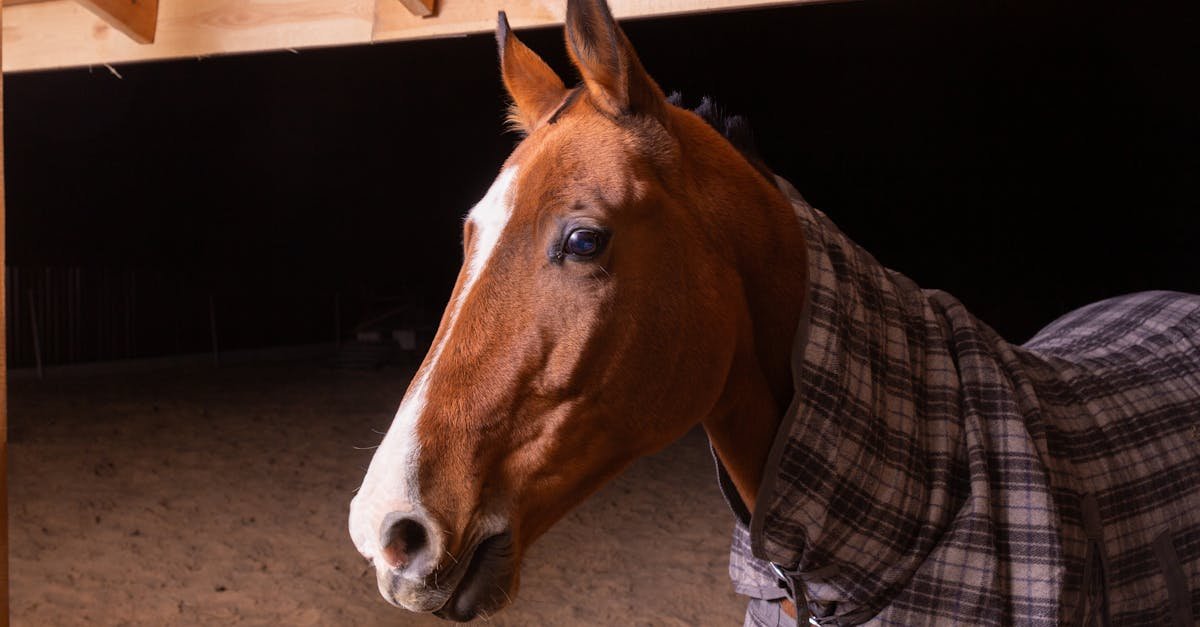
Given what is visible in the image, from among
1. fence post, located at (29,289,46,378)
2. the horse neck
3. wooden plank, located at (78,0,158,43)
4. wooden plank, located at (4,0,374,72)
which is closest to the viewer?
the horse neck

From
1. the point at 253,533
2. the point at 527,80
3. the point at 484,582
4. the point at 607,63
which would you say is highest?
the point at 607,63

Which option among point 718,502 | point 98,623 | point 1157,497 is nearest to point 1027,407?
point 1157,497

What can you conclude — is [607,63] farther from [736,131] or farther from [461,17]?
[461,17]

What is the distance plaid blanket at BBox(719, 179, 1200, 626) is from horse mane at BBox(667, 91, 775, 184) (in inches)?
4.3

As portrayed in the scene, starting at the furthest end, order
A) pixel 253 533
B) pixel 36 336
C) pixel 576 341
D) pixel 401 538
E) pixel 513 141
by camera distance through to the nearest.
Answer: pixel 36 336 < pixel 513 141 < pixel 253 533 < pixel 576 341 < pixel 401 538

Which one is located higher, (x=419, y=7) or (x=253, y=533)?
(x=419, y=7)

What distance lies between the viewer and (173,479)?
6.22 m

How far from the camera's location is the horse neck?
1.30 metres

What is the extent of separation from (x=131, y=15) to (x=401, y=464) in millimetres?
2017

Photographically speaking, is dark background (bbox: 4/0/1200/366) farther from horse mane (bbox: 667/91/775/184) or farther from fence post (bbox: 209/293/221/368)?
horse mane (bbox: 667/91/775/184)

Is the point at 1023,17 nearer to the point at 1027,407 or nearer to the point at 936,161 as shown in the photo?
the point at 936,161

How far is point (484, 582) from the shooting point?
1.08m

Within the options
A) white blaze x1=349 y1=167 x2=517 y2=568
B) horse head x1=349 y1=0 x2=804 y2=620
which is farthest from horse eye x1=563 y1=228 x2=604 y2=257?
white blaze x1=349 y1=167 x2=517 y2=568

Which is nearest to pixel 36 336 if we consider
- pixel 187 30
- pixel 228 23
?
pixel 187 30
